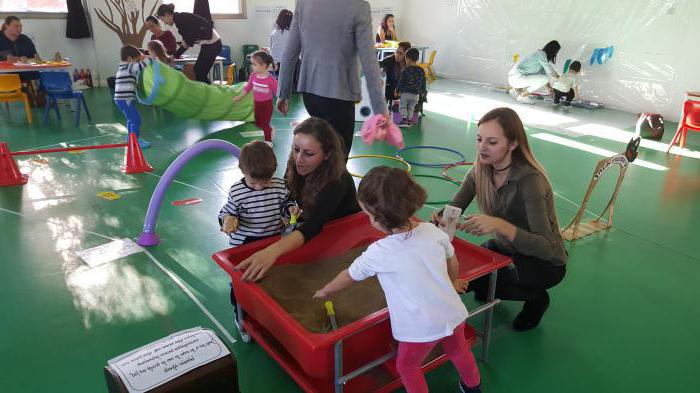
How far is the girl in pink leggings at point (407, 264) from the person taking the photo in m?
1.57

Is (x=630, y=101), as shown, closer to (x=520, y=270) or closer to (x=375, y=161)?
(x=375, y=161)

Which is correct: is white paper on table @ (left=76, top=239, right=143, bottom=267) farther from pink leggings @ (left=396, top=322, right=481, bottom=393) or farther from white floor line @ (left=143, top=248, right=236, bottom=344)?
pink leggings @ (left=396, top=322, right=481, bottom=393)

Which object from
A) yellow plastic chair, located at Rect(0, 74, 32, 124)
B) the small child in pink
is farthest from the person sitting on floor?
yellow plastic chair, located at Rect(0, 74, 32, 124)

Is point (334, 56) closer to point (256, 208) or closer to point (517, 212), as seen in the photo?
point (256, 208)

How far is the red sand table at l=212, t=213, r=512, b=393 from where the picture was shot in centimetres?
164

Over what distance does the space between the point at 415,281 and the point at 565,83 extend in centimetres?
843

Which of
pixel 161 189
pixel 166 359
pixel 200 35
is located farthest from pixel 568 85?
pixel 166 359

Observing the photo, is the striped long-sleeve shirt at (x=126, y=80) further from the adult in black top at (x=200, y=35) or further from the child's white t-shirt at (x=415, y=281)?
the child's white t-shirt at (x=415, y=281)

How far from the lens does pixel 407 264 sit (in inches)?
61.6

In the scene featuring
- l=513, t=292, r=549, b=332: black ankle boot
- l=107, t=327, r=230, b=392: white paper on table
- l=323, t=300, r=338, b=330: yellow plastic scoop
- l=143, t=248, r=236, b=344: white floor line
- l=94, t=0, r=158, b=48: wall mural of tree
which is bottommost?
l=143, t=248, r=236, b=344: white floor line

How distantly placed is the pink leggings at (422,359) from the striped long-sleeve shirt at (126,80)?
4.77 metres

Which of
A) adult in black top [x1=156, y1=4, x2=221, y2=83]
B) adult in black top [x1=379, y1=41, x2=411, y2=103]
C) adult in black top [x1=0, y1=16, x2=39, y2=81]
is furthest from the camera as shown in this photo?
adult in black top [x1=379, y1=41, x2=411, y2=103]

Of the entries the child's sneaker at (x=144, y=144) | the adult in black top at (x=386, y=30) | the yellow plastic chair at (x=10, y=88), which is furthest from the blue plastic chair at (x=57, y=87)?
the adult in black top at (x=386, y=30)

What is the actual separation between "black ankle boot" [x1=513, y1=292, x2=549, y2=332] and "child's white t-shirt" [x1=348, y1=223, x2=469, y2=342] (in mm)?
1020
